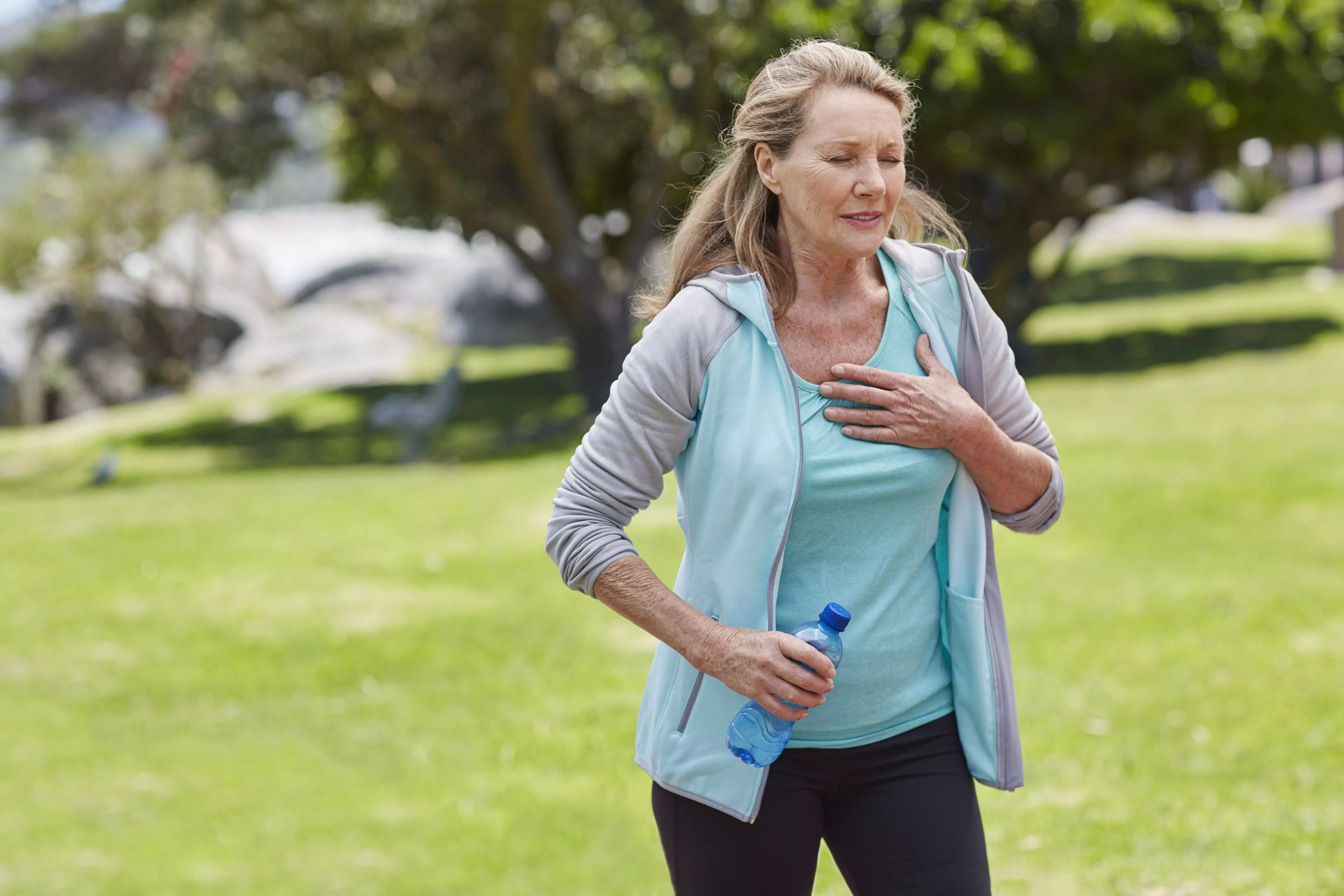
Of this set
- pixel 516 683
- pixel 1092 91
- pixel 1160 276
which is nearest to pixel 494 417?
pixel 1092 91

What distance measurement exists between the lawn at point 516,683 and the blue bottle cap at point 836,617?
2555 millimetres

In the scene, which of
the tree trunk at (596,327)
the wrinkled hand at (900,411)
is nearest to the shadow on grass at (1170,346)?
the tree trunk at (596,327)

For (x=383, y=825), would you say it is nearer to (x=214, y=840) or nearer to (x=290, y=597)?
(x=214, y=840)

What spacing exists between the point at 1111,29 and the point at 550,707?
12.1 m

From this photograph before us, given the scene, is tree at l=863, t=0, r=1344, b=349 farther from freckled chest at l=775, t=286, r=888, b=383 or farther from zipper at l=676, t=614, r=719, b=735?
zipper at l=676, t=614, r=719, b=735

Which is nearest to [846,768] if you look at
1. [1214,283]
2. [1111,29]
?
[1111,29]

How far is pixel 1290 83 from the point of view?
1694 centimetres

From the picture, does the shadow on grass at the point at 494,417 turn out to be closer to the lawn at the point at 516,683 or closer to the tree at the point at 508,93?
the tree at the point at 508,93

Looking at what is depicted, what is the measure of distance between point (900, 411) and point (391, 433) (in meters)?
16.5

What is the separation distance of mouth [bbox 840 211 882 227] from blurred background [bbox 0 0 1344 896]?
1.93 feet

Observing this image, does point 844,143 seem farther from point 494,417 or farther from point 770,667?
point 494,417

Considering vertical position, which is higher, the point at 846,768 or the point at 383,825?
the point at 846,768

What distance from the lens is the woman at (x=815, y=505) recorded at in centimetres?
243

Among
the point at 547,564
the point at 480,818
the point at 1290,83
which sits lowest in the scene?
the point at 547,564
